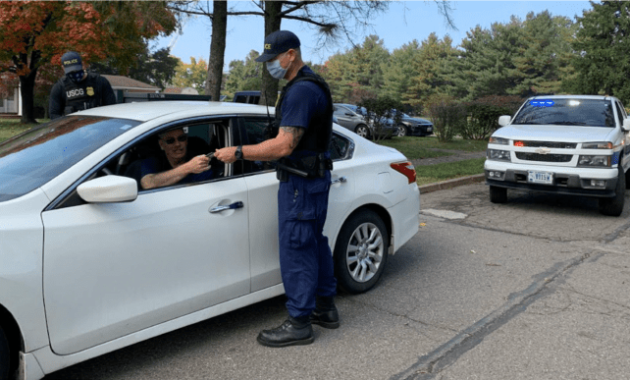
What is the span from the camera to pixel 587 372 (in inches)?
134

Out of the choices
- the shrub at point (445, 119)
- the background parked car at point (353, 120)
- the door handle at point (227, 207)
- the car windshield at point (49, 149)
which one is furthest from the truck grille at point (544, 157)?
the shrub at point (445, 119)

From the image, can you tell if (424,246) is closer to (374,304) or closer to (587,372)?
(374,304)

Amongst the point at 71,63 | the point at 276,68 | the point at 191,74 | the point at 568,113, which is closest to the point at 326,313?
the point at 276,68

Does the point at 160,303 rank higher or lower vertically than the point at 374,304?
higher

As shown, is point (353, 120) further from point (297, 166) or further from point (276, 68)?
point (297, 166)

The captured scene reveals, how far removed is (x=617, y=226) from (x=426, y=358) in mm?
4959

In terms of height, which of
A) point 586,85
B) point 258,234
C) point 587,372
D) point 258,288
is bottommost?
point 587,372

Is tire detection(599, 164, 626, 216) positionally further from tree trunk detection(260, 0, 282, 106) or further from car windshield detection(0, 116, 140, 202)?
car windshield detection(0, 116, 140, 202)

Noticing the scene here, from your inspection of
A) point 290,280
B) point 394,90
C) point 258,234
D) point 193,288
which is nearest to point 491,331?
point 290,280

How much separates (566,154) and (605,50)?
147 feet

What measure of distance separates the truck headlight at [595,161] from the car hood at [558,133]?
24cm

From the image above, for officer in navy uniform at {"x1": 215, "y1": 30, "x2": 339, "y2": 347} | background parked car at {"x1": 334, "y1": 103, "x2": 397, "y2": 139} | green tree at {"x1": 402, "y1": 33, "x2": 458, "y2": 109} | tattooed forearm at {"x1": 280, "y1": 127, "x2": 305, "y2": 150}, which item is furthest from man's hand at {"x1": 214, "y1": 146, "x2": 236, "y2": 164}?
green tree at {"x1": 402, "y1": 33, "x2": 458, "y2": 109}

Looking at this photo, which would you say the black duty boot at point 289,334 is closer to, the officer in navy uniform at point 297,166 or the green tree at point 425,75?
the officer in navy uniform at point 297,166

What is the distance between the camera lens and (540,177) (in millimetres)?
7727
